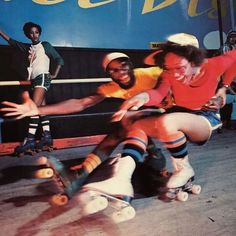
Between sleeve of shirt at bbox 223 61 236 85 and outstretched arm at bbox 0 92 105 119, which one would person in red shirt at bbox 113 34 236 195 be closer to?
sleeve of shirt at bbox 223 61 236 85

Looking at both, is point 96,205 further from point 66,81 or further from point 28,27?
point 28,27

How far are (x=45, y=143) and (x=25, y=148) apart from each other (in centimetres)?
28

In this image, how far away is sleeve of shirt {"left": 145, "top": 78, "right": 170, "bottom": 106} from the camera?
319cm

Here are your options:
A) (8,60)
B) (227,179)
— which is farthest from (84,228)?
(8,60)

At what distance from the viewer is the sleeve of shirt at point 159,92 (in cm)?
319

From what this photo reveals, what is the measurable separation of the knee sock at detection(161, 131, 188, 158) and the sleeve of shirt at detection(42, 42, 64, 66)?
6.27ft

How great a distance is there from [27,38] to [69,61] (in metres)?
0.61

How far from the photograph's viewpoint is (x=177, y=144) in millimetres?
2656

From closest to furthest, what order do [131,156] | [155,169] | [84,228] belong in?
[84,228] → [131,156] → [155,169]

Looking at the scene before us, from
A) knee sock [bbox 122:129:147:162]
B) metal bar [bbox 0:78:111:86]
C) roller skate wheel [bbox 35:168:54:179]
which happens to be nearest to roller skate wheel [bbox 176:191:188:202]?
knee sock [bbox 122:129:147:162]

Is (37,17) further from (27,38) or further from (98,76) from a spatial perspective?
(98,76)

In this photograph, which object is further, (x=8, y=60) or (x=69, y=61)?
(x=69, y=61)

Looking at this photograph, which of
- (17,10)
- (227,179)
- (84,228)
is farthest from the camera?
(17,10)

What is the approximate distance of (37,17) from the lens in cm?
363
